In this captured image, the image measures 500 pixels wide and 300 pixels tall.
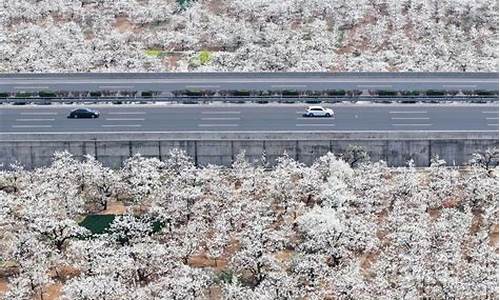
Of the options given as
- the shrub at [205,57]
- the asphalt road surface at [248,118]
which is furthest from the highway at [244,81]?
the shrub at [205,57]

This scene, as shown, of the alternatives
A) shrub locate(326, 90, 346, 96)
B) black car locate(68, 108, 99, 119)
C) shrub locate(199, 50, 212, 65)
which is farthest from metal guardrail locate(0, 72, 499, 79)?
black car locate(68, 108, 99, 119)

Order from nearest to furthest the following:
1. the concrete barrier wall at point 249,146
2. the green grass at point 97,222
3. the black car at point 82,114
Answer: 1. the green grass at point 97,222
2. the concrete barrier wall at point 249,146
3. the black car at point 82,114

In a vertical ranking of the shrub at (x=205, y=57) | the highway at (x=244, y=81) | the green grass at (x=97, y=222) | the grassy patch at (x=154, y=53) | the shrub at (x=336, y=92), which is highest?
the grassy patch at (x=154, y=53)

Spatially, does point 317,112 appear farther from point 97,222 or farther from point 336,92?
point 97,222

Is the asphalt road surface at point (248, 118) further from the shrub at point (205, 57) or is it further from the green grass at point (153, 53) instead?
the green grass at point (153, 53)

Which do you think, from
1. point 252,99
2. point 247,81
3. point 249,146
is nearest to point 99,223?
point 249,146
